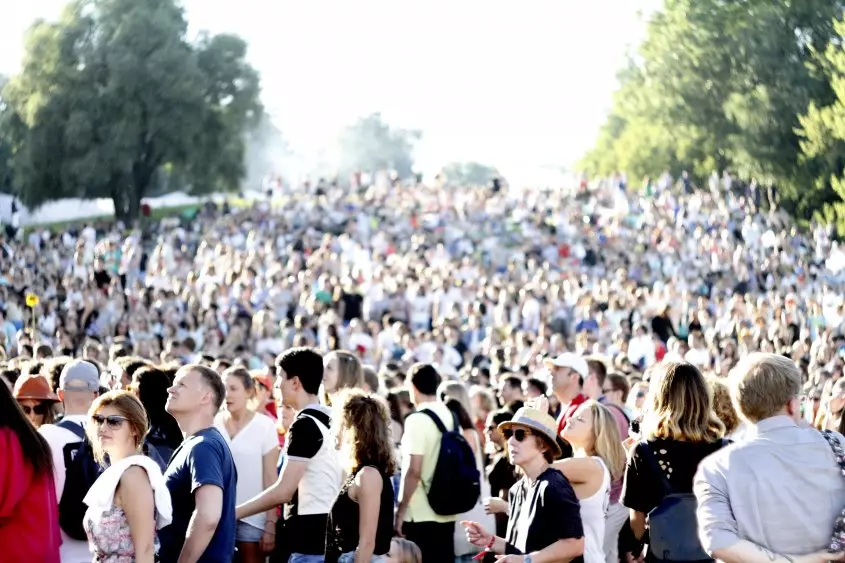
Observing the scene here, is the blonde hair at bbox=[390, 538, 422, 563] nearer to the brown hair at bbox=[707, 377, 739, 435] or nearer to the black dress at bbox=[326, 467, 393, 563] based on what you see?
the black dress at bbox=[326, 467, 393, 563]

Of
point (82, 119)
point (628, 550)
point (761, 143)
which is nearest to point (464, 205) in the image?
point (761, 143)

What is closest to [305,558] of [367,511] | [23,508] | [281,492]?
[281,492]

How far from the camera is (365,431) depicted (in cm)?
680

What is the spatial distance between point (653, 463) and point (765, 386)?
98 centimetres

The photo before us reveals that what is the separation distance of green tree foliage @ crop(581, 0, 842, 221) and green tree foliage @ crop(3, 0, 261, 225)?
59.8 ft

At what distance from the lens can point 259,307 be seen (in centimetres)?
2667

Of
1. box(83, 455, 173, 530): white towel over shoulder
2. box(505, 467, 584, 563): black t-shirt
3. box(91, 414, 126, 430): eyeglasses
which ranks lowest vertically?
box(505, 467, 584, 563): black t-shirt

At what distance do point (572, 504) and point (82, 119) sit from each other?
5116 centimetres

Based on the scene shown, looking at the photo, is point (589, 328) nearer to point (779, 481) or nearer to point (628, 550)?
point (628, 550)

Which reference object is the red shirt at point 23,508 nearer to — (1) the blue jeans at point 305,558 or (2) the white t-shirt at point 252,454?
(1) the blue jeans at point 305,558

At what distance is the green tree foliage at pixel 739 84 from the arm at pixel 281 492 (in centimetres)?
4429

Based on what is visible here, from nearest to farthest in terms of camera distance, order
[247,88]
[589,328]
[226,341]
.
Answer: [226,341], [589,328], [247,88]

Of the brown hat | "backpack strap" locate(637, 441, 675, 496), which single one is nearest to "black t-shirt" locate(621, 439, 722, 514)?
"backpack strap" locate(637, 441, 675, 496)

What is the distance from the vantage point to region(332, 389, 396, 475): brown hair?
6781 mm
